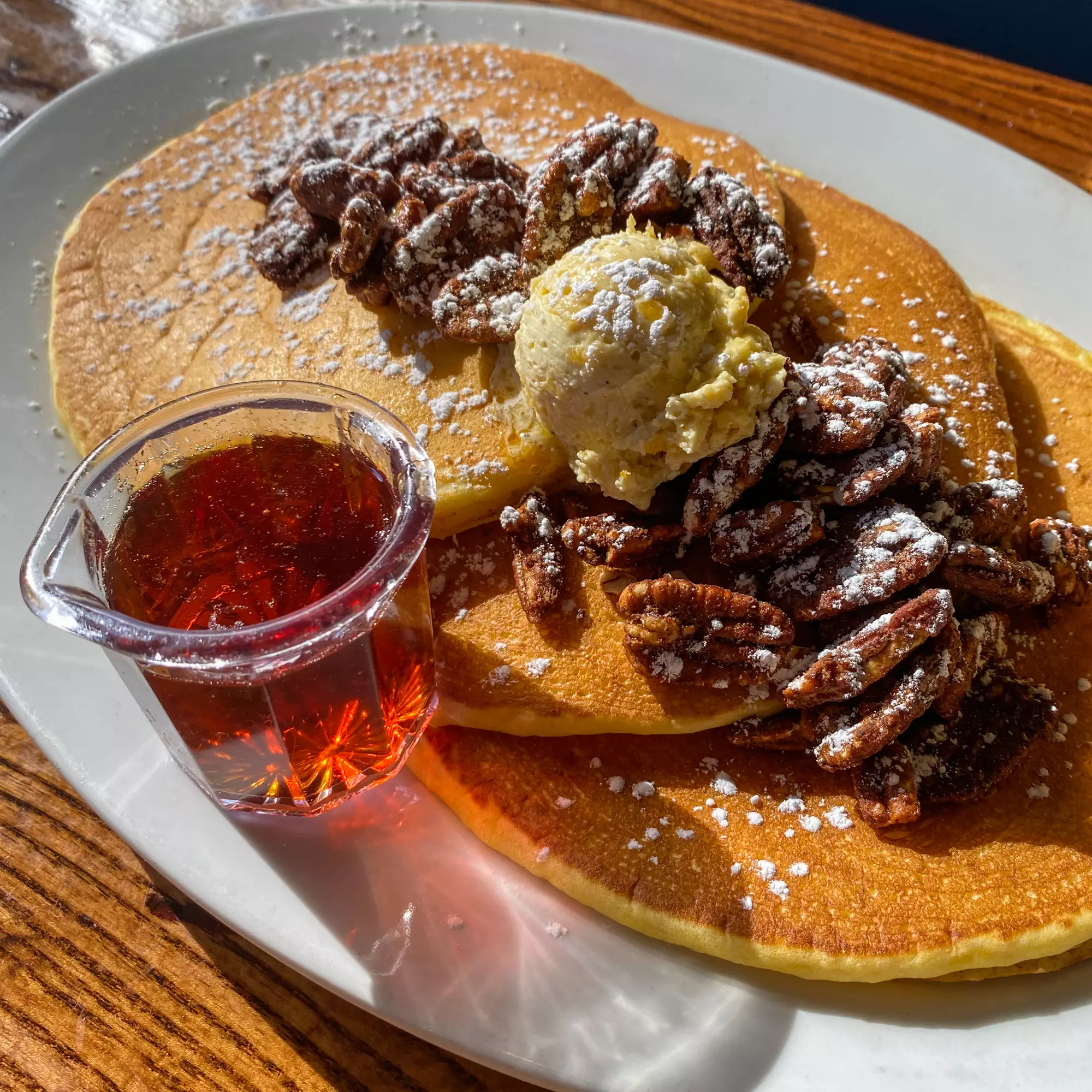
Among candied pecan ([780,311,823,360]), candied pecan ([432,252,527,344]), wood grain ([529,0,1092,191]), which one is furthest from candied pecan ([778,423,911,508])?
wood grain ([529,0,1092,191])

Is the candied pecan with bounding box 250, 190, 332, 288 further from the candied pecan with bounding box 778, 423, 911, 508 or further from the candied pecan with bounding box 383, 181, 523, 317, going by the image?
the candied pecan with bounding box 778, 423, 911, 508

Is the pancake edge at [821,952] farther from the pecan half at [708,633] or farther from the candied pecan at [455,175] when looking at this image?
the candied pecan at [455,175]

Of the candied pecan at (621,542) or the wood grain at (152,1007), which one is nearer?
the wood grain at (152,1007)

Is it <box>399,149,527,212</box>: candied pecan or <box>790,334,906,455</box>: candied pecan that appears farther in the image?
<box>399,149,527,212</box>: candied pecan

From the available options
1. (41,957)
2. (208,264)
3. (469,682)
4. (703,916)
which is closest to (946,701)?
(703,916)

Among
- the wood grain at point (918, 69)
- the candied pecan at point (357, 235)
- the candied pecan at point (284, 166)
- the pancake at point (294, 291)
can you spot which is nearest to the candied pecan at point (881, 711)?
the pancake at point (294, 291)

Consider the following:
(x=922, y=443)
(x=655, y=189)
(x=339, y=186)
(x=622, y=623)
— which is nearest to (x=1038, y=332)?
(x=922, y=443)

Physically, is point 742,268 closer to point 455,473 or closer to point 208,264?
point 455,473
